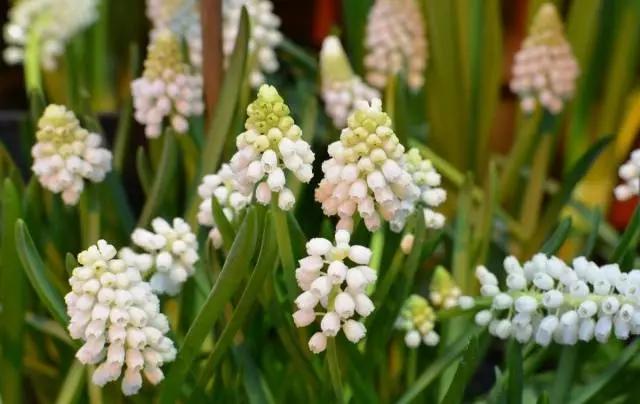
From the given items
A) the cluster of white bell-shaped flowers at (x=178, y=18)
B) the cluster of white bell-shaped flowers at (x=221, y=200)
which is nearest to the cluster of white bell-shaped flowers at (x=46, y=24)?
the cluster of white bell-shaped flowers at (x=178, y=18)

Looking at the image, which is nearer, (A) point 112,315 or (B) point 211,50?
(A) point 112,315

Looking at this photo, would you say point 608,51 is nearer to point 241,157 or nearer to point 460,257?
point 460,257

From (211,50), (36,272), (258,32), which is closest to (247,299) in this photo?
(36,272)

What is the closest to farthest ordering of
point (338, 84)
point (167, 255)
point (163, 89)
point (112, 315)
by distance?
1. point (112, 315)
2. point (167, 255)
3. point (163, 89)
4. point (338, 84)

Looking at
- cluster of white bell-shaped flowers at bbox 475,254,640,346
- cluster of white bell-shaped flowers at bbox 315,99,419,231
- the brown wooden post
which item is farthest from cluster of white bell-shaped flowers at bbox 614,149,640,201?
the brown wooden post

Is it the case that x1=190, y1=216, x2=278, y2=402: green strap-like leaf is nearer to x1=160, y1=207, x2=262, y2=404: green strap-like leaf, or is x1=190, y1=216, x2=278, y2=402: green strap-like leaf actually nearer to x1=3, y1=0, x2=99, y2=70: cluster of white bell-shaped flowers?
x1=160, y1=207, x2=262, y2=404: green strap-like leaf

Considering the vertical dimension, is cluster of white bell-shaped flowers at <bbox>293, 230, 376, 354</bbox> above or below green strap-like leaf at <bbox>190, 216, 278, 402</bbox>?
above

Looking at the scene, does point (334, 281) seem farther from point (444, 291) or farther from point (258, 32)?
point (258, 32)
